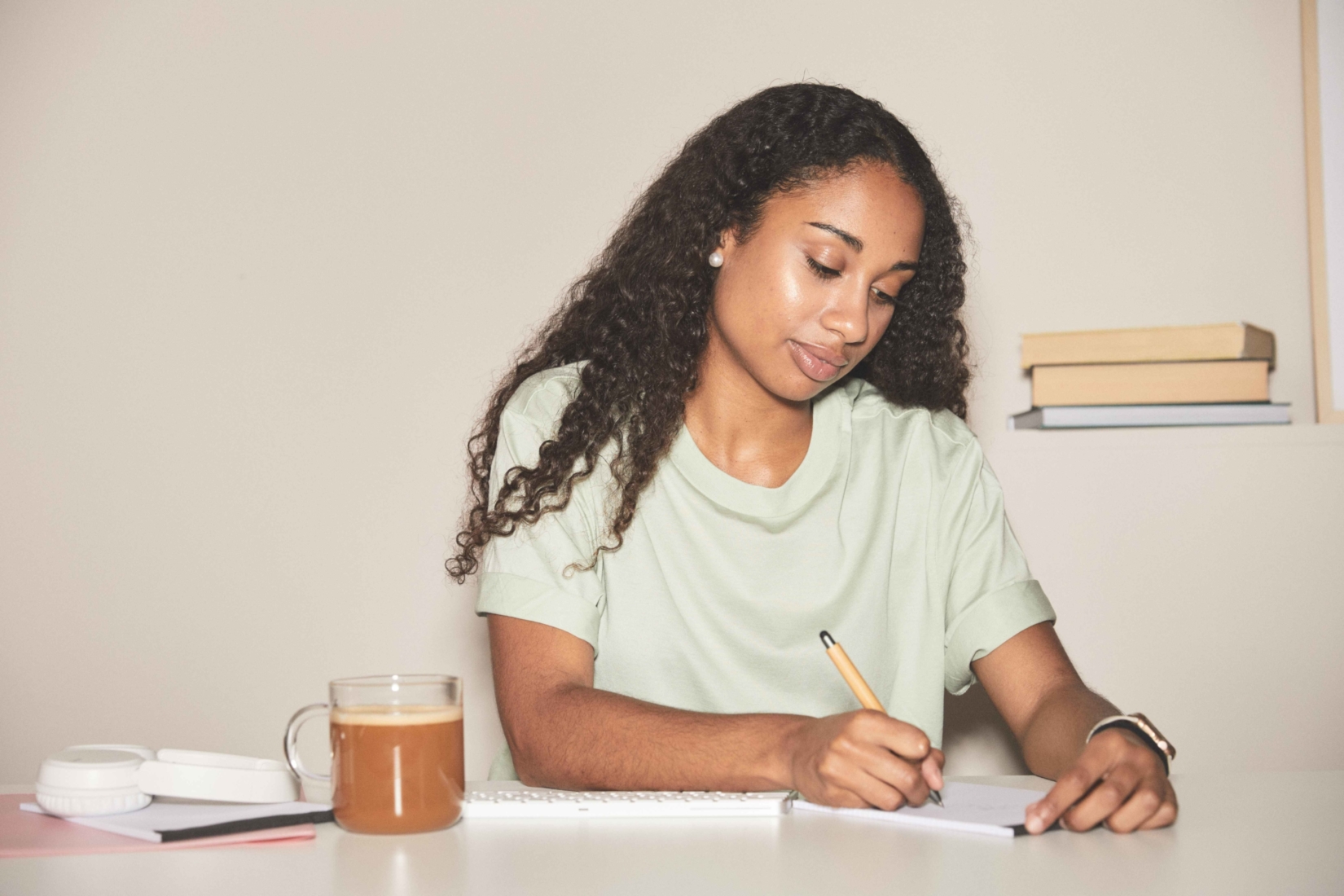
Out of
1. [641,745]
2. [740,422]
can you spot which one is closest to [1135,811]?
[641,745]

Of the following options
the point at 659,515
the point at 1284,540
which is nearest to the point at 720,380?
the point at 659,515

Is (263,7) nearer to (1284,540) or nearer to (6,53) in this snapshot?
(6,53)

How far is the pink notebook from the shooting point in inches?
31.9

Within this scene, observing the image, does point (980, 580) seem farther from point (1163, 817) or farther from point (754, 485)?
point (1163, 817)

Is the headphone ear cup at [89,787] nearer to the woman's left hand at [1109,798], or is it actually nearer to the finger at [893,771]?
the finger at [893,771]

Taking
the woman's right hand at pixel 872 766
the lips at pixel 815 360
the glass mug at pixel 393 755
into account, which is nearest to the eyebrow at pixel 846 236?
the lips at pixel 815 360

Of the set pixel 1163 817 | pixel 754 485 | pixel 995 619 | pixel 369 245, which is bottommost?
pixel 1163 817

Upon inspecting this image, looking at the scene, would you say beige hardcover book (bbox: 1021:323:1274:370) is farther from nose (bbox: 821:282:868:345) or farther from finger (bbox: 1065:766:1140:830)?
finger (bbox: 1065:766:1140:830)

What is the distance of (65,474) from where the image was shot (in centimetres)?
229

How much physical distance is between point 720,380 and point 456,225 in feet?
3.26

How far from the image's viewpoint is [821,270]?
1.39 meters

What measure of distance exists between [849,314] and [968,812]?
630 millimetres

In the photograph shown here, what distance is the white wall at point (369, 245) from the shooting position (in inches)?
88.1

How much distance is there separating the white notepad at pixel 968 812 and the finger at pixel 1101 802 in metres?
0.04
